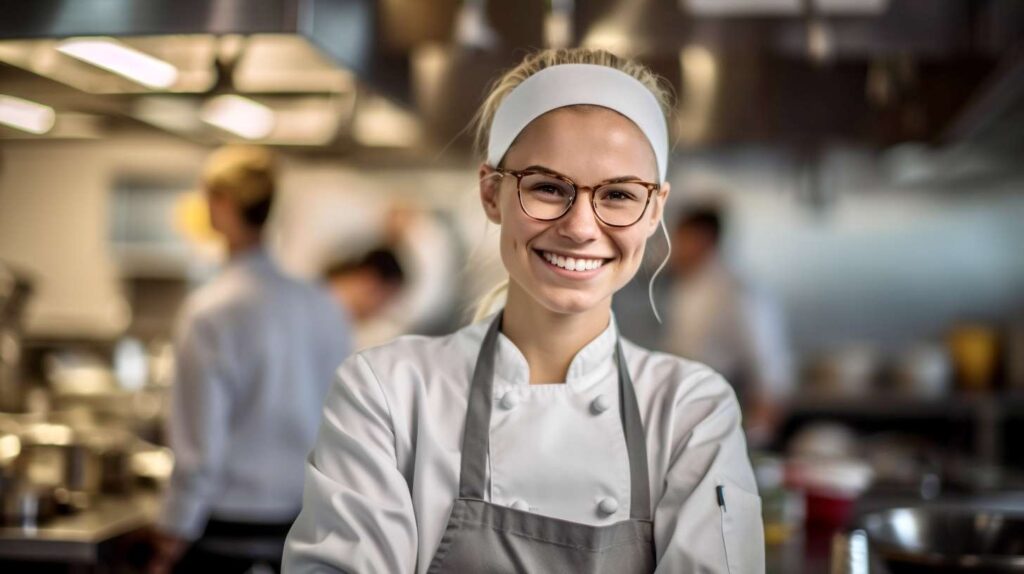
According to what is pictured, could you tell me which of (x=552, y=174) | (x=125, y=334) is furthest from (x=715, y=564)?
(x=125, y=334)

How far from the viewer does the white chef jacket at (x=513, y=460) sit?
4.28 feet

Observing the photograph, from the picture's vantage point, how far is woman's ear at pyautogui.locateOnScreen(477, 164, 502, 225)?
145cm

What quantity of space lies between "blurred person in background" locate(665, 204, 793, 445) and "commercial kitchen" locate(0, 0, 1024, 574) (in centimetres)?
5

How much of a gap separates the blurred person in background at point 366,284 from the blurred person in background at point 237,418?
4.78 ft

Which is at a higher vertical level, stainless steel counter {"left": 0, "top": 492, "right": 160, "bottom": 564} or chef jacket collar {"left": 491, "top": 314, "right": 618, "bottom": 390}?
chef jacket collar {"left": 491, "top": 314, "right": 618, "bottom": 390}

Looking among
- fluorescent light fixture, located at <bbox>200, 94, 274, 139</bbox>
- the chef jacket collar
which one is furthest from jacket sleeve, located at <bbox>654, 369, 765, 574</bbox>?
fluorescent light fixture, located at <bbox>200, 94, 274, 139</bbox>

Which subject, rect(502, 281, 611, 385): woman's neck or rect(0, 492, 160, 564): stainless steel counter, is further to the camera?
rect(0, 492, 160, 564): stainless steel counter

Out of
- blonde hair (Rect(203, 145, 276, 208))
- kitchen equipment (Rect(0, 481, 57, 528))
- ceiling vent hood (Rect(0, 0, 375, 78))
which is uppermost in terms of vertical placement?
ceiling vent hood (Rect(0, 0, 375, 78))

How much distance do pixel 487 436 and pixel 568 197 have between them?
0.33 meters

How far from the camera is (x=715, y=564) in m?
1.30

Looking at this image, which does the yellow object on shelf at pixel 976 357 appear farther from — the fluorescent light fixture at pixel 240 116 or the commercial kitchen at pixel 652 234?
the fluorescent light fixture at pixel 240 116

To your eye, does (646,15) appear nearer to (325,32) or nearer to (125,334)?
(325,32)

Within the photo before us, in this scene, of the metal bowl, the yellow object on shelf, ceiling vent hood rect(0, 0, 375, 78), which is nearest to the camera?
the metal bowl

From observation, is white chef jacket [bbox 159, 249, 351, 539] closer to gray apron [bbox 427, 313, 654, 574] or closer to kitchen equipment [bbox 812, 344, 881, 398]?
gray apron [bbox 427, 313, 654, 574]
